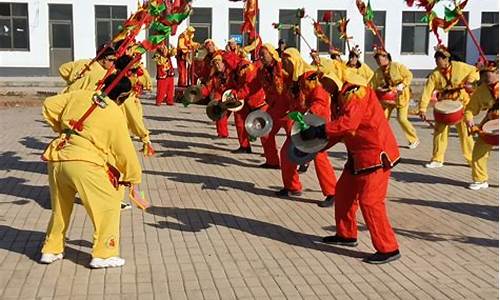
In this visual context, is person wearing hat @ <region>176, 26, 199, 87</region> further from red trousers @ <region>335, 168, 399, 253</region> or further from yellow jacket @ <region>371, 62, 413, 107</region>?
red trousers @ <region>335, 168, 399, 253</region>

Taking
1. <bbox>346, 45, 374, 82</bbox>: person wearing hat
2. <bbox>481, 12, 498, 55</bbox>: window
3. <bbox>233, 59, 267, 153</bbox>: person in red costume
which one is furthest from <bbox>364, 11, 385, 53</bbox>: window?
<bbox>233, 59, 267, 153</bbox>: person in red costume

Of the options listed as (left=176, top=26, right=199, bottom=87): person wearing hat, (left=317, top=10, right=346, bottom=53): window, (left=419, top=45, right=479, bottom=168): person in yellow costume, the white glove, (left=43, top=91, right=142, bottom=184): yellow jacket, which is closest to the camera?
(left=43, top=91, right=142, bottom=184): yellow jacket

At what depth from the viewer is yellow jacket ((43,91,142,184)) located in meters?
5.42

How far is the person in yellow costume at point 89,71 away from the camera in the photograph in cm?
749

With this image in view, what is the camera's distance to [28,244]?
20.9 ft

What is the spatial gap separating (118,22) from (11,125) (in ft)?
51.9

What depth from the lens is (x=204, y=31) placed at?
30688mm

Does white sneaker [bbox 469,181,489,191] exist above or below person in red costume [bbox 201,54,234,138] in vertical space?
below

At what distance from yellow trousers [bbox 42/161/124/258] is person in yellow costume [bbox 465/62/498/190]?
4.49 m

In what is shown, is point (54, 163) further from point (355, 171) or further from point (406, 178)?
point (406, 178)

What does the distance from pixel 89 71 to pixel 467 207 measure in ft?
14.8

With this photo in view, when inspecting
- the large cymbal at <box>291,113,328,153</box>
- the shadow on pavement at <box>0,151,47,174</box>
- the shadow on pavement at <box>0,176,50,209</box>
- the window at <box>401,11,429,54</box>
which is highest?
the window at <box>401,11,429,54</box>

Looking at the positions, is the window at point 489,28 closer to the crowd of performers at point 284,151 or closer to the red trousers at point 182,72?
the red trousers at point 182,72

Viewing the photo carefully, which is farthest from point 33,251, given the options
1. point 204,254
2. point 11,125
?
point 11,125
